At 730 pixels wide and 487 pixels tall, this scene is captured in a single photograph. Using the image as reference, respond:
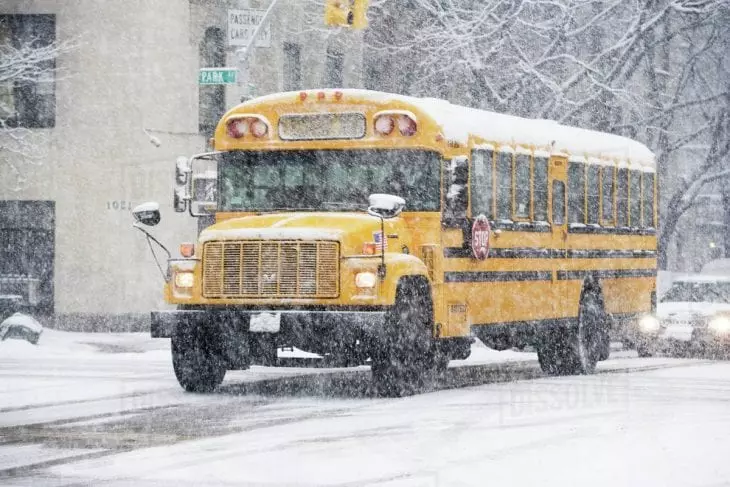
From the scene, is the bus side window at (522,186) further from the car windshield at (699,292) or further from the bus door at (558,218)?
the car windshield at (699,292)

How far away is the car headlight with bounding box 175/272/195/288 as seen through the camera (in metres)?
15.8

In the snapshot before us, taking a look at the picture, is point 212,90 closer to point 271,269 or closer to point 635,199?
point 635,199

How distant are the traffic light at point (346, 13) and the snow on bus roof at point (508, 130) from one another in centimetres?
511

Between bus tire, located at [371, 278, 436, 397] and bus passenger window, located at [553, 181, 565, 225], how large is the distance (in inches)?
138

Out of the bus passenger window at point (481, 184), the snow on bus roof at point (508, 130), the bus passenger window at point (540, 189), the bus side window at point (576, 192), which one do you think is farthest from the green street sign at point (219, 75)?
the bus passenger window at point (481, 184)

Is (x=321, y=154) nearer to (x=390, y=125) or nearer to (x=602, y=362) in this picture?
(x=390, y=125)

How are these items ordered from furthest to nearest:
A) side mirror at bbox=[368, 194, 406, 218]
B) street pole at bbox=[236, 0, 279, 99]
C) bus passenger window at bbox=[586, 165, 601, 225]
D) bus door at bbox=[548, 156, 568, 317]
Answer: street pole at bbox=[236, 0, 279, 99] < bus passenger window at bbox=[586, 165, 601, 225] < bus door at bbox=[548, 156, 568, 317] < side mirror at bbox=[368, 194, 406, 218]

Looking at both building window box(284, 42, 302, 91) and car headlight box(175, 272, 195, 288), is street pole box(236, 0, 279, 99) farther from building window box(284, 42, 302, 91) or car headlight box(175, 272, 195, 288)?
building window box(284, 42, 302, 91)

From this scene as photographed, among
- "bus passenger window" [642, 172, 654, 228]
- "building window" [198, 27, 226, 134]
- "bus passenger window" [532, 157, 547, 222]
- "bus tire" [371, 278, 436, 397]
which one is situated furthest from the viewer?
"building window" [198, 27, 226, 134]

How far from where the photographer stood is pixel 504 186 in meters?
18.0

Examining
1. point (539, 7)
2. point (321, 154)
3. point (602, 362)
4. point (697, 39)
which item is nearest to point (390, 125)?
point (321, 154)

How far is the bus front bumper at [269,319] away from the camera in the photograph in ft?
49.4

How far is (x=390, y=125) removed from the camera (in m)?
16.5

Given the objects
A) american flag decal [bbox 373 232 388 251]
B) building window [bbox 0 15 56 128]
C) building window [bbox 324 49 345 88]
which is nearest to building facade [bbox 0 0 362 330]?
building window [bbox 0 15 56 128]
